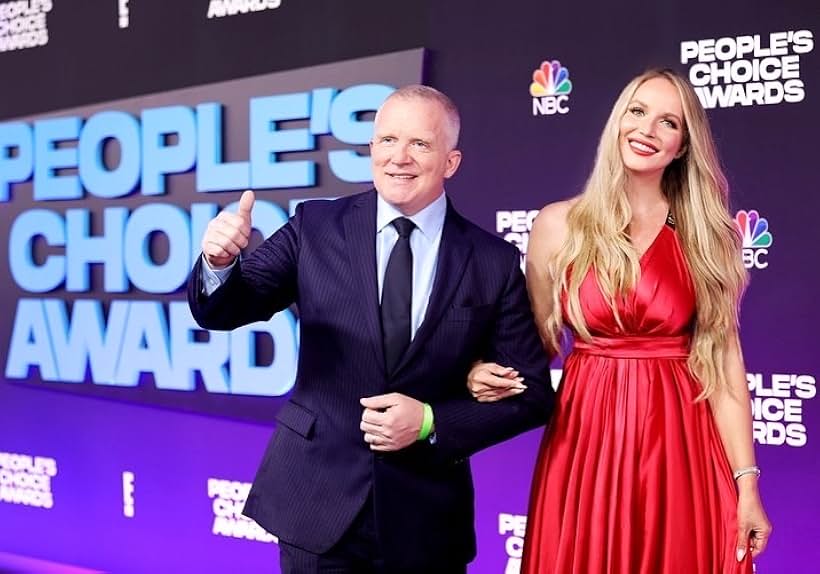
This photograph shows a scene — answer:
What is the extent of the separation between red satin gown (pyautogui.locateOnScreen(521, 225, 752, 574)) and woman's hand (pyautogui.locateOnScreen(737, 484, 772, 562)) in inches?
0.8

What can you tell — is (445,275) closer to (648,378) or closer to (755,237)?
(648,378)

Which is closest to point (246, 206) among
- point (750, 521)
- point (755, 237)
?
point (750, 521)

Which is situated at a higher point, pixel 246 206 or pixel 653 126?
pixel 653 126

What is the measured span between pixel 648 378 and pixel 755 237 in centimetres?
122

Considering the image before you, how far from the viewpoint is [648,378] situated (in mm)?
2213

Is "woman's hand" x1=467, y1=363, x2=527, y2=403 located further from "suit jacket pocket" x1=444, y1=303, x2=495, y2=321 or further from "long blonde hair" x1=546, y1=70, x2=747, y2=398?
"long blonde hair" x1=546, y1=70, x2=747, y2=398

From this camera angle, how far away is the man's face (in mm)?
1979

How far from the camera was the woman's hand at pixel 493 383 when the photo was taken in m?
2.00

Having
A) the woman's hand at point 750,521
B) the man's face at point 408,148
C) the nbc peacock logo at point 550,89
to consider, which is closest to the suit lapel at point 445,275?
the man's face at point 408,148

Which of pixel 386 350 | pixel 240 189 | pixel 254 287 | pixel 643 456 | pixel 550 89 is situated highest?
pixel 550 89

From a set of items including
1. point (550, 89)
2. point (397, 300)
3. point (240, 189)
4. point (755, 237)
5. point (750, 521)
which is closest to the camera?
point (397, 300)

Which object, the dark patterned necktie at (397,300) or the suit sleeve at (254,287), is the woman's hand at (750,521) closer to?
the dark patterned necktie at (397,300)

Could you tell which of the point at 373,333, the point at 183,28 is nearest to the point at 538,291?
the point at 373,333

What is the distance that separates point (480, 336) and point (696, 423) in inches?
20.2
